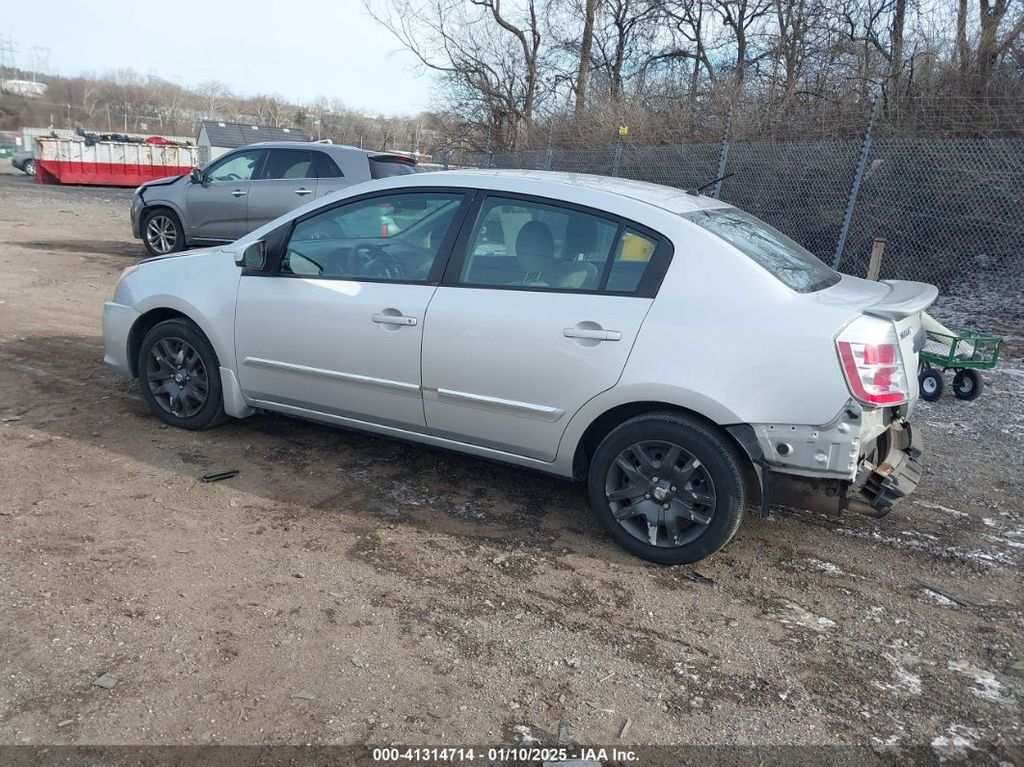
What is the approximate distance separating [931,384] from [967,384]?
330mm

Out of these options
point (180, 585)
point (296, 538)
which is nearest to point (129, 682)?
point (180, 585)

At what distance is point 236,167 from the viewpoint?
1102cm

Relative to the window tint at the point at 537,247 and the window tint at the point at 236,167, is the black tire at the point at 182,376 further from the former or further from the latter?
the window tint at the point at 236,167

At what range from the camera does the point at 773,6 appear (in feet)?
65.8

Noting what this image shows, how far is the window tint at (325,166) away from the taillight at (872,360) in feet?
28.6

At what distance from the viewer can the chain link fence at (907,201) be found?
1020 centimetres

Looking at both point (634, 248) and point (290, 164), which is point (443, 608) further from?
point (290, 164)

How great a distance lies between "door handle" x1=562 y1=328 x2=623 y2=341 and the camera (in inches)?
139

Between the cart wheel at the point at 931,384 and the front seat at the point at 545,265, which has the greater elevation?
the front seat at the point at 545,265

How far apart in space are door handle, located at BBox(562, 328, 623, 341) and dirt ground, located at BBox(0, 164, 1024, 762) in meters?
1.02

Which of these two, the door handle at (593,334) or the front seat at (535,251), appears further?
the front seat at (535,251)

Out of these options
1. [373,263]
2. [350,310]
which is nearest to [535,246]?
[373,263]

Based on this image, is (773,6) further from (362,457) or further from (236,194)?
(362,457)

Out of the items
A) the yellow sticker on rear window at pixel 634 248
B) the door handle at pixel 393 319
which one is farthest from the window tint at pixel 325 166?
the yellow sticker on rear window at pixel 634 248
